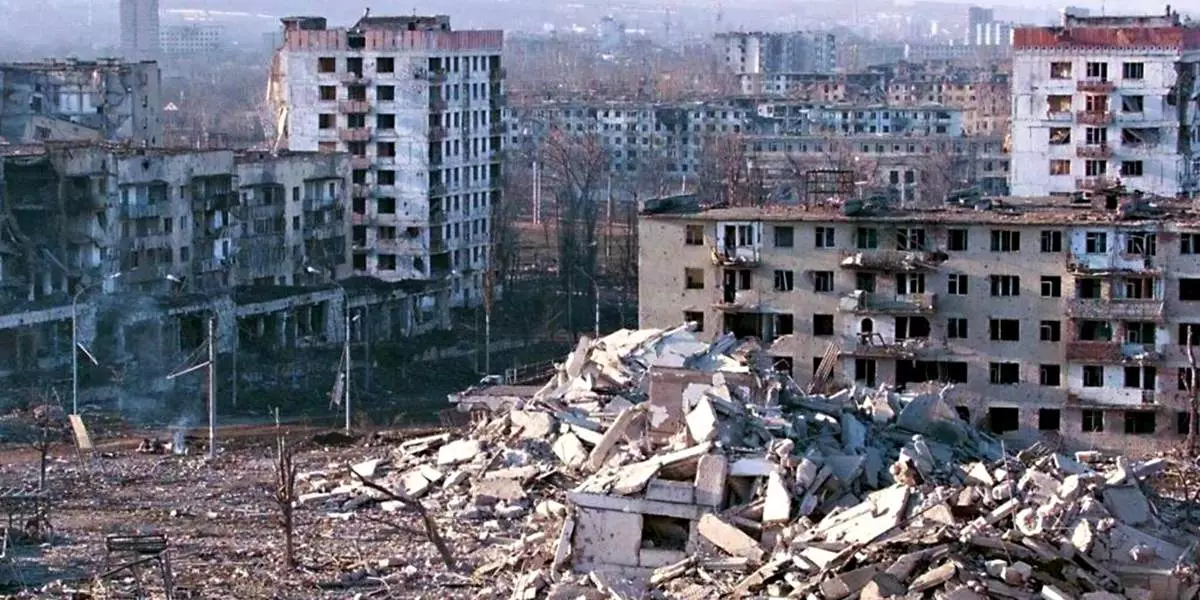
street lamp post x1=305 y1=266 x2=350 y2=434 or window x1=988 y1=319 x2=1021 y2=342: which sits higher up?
window x1=988 y1=319 x2=1021 y2=342

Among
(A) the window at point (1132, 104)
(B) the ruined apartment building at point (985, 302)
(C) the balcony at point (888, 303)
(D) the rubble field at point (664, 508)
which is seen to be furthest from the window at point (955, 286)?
(A) the window at point (1132, 104)

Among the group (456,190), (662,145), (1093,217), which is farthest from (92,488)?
(662,145)

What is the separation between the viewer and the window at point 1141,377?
3566 centimetres

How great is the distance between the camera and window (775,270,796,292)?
3628cm

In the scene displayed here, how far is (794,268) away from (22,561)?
47.7 ft

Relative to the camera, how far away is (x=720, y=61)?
146 metres

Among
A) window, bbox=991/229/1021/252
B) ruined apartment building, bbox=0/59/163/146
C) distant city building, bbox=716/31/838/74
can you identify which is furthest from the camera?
distant city building, bbox=716/31/838/74

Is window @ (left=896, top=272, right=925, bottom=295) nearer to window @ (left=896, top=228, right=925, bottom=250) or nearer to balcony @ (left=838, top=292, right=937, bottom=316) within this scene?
balcony @ (left=838, top=292, right=937, bottom=316)

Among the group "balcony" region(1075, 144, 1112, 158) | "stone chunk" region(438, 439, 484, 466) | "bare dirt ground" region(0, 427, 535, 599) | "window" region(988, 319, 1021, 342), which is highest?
"balcony" region(1075, 144, 1112, 158)

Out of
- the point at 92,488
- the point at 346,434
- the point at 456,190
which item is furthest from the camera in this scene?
the point at 456,190

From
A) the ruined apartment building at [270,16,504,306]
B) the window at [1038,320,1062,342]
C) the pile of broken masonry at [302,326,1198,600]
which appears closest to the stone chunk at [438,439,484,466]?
the pile of broken masonry at [302,326,1198,600]

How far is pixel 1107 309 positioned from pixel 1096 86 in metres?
13.8

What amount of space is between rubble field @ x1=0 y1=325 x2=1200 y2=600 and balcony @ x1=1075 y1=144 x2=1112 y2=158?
61.8 feet

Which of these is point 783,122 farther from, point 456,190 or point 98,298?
point 98,298
